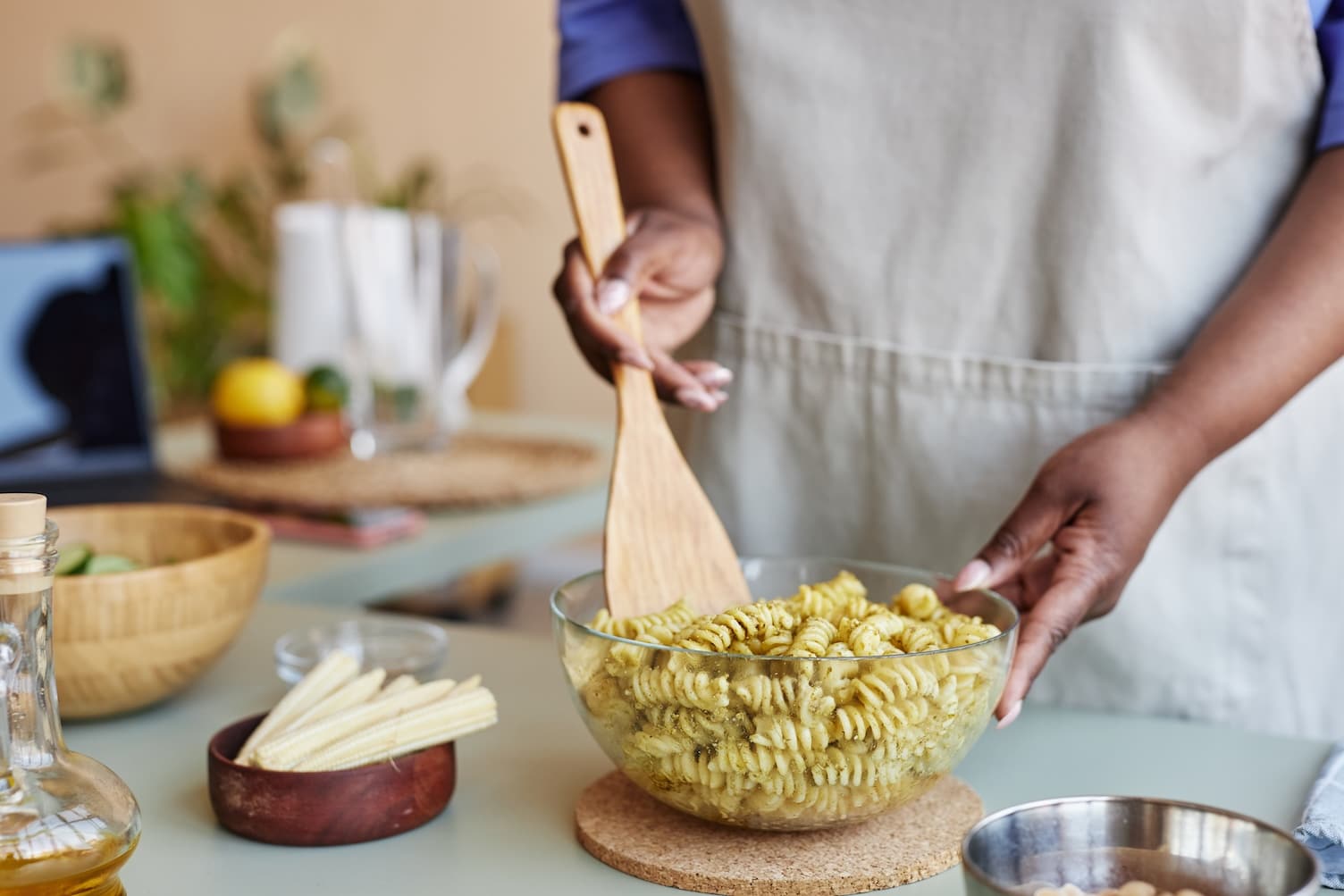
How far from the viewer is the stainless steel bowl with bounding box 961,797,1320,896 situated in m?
0.53

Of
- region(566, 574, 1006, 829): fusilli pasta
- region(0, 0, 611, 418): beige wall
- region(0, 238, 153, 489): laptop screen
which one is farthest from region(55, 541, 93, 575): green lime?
region(0, 0, 611, 418): beige wall

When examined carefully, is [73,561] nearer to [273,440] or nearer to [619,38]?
[619,38]

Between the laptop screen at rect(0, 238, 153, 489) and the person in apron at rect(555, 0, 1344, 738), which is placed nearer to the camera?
the person in apron at rect(555, 0, 1344, 738)

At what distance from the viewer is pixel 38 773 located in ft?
1.96

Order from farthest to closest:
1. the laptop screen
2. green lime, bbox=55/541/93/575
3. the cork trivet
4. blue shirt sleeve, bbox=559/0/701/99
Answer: the laptop screen
blue shirt sleeve, bbox=559/0/701/99
green lime, bbox=55/541/93/575
the cork trivet

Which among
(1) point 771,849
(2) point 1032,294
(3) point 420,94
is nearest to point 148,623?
(1) point 771,849

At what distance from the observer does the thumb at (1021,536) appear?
0.78m

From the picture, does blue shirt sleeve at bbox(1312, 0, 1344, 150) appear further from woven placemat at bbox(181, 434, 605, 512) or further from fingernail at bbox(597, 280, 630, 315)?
woven placemat at bbox(181, 434, 605, 512)

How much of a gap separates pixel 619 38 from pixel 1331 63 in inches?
21.0

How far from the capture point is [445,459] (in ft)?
6.03

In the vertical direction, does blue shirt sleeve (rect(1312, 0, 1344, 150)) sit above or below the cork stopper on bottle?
above

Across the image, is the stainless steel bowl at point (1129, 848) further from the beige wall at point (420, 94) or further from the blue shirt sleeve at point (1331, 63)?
the beige wall at point (420, 94)

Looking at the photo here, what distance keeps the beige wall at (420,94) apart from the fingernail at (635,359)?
3141 mm

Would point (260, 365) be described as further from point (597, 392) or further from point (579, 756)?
point (597, 392)
